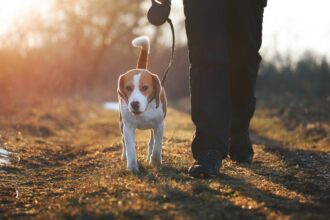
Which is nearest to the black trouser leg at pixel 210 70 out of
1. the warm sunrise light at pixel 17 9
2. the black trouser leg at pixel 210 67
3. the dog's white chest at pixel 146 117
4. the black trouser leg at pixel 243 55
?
the black trouser leg at pixel 210 67

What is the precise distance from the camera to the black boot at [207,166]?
452 cm

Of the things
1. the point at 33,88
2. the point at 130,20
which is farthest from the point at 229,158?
the point at 130,20

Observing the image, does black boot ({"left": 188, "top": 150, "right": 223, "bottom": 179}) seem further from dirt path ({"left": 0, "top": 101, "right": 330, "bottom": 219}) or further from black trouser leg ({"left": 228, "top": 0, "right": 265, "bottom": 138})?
black trouser leg ({"left": 228, "top": 0, "right": 265, "bottom": 138})

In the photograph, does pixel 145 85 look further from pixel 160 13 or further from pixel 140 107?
pixel 160 13

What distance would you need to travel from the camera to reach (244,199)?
3.74 meters

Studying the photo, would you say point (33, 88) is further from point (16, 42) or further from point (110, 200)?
point (110, 200)

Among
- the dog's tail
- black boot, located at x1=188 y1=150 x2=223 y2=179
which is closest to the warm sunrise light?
the dog's tail

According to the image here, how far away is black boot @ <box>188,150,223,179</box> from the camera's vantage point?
178 inches

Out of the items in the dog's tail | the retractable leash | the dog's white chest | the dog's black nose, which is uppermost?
the retractable leash

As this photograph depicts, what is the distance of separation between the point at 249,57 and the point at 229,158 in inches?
44.3

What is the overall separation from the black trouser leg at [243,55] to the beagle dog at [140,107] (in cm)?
71

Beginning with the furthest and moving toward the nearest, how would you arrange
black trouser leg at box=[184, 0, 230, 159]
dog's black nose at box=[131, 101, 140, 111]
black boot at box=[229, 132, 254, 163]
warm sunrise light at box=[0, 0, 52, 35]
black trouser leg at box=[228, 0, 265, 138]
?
warm sunrise light at box=[0, 0, 52, 35] < black boot at box=[229, 132, 254, 163] < dog's black nose at box=[131, 101, 140, 111] < black trouser leg at box=[228, 0, 265, 138] < black trouser leg at box=[184, 0, 230, 159]

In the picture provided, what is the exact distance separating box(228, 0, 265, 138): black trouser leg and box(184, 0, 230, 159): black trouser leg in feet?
0.87

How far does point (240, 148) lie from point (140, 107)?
119 centimetres
